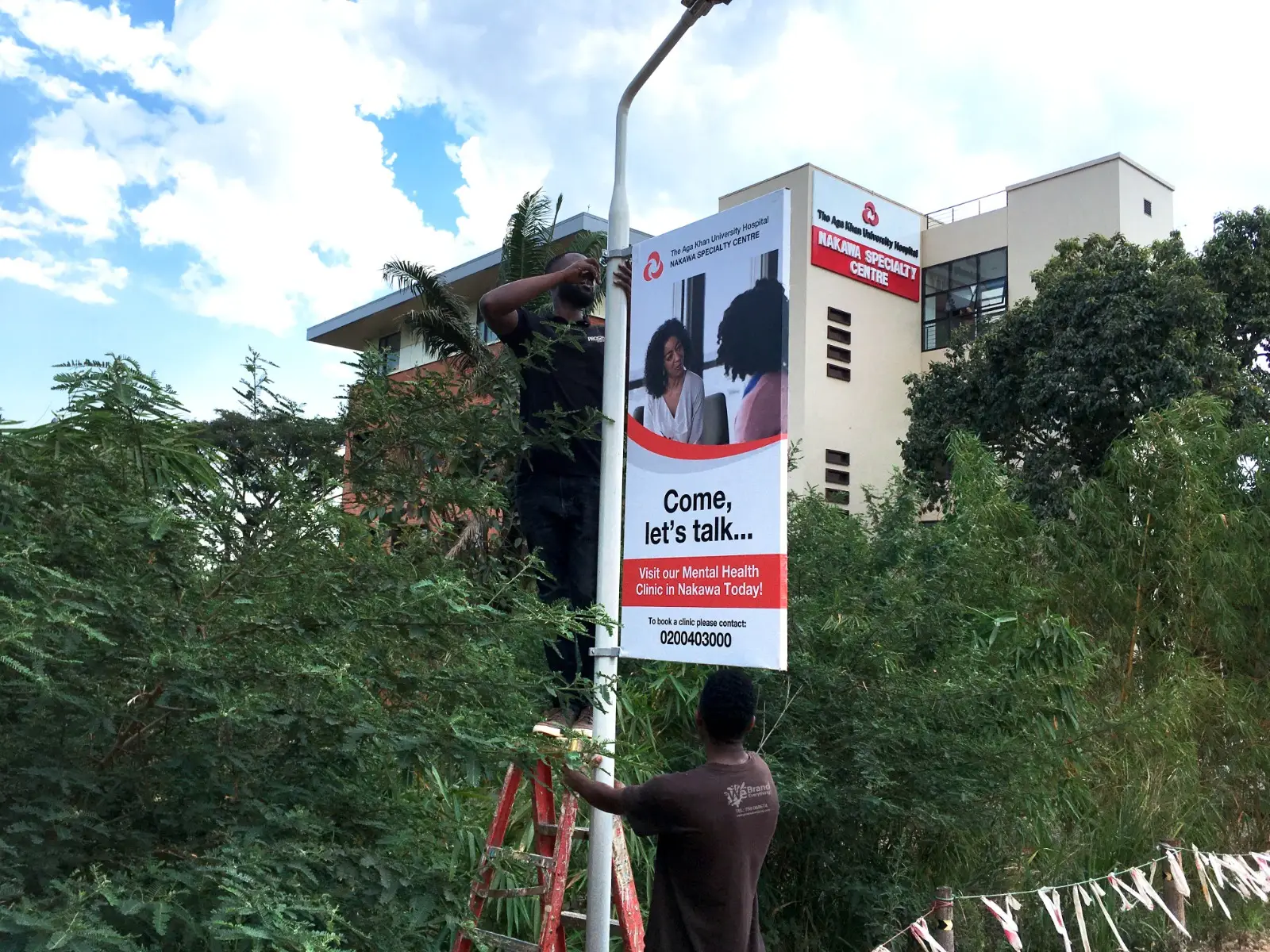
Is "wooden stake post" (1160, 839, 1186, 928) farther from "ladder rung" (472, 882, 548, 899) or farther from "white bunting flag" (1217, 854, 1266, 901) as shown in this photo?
"ladder rung" (472, 882, 548, 899)

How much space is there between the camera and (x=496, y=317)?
390cm

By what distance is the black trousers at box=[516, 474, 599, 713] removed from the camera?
4.09 m

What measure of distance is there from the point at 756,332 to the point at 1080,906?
400cm

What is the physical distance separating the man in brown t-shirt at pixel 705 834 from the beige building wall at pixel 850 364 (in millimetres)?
24843

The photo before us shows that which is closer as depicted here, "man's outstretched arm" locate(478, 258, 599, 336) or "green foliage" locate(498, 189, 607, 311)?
"man's outstretched arm" locate(478, 258, 599, 336)

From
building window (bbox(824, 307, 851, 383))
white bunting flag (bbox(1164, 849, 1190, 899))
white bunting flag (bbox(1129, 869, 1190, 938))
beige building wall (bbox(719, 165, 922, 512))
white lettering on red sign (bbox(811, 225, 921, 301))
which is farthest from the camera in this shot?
building window (bbox(824, 307, 851, 383))

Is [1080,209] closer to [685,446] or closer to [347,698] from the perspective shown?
[685,446]

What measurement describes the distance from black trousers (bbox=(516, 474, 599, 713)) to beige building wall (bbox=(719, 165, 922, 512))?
23914 millimetres

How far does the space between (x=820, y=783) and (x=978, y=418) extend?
1690 cm

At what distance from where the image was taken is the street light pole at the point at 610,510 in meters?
3.70

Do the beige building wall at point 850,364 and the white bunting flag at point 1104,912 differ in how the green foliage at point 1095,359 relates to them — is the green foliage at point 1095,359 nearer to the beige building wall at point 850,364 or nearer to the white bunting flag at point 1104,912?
the beige building wall at point 850,364

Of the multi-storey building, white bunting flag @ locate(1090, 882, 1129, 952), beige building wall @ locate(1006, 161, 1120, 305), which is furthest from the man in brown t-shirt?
→ beige building wall @ locate(1006, 161, 1120, 305)

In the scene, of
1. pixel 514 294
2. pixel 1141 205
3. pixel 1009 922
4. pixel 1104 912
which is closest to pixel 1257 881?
pixel 1104 912

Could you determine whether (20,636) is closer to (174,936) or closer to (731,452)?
(174,936)
